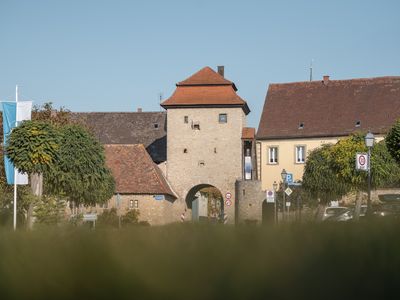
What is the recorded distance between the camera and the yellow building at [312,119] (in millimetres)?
82500

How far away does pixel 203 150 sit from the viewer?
8069 cm

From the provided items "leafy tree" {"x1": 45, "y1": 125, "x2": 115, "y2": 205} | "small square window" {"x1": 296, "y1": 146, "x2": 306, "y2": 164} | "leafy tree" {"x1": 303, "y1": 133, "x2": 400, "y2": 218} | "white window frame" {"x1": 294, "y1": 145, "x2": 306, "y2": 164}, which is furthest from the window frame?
"leafy tree" {"x1": 45, "y1": 125, "x2": 115, "y2": 205}

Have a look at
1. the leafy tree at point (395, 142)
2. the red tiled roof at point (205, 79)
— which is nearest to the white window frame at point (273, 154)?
the red tiled roof at point (205, 79)

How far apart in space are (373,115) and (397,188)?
9.78 meters

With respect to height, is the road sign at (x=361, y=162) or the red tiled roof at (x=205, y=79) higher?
the red tiled roof at (x=205, y=79)

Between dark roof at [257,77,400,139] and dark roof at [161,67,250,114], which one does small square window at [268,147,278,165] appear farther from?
dark roof at [161,67,250,114]

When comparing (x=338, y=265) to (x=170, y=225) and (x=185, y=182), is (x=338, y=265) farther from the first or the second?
(x=185, y=182)

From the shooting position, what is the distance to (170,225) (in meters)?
7.07

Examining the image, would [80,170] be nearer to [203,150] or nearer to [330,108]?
[203,150]

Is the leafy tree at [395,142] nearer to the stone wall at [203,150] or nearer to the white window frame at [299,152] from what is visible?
the stone wall at [203,150]

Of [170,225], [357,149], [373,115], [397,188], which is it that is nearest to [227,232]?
[170,225]

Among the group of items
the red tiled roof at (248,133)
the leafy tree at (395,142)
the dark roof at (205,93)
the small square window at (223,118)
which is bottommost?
the leafy tree at (395,142)

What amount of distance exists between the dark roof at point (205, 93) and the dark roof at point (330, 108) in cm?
326

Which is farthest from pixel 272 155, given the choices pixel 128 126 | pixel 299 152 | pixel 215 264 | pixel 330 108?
pixel 215 264
